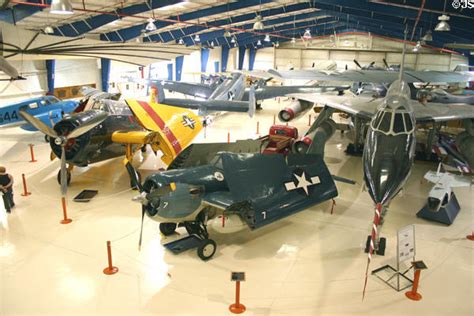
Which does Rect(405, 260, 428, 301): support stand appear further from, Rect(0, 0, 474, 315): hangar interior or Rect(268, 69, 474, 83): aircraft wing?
Rect(268, 69, 474, 83): aircraft wing

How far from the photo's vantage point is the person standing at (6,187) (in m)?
7.52

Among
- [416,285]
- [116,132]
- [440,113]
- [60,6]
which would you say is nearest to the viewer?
[416,285]

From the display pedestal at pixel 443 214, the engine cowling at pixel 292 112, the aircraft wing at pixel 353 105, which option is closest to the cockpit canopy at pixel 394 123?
the display pedestal at pixel 443 214

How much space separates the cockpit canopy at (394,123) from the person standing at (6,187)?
7.39 m

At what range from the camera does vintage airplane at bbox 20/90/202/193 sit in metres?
8.18

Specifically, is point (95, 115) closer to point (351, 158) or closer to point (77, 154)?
point (77, 154)

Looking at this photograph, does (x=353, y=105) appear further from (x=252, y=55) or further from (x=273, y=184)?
(x=252, y=55)

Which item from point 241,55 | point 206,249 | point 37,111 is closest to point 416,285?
point 206,249

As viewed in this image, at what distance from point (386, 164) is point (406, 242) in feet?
4.06

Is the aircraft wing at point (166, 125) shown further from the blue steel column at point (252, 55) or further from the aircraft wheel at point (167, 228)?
the blue steel column at point (252, 55)

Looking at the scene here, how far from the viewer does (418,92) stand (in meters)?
15.2

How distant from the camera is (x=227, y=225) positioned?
7.39 meters

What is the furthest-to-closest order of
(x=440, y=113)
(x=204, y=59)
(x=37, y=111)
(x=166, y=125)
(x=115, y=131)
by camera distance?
(x=204, y=59) → (x=37, y=111) → (x=115, y=131) → (x=440, y=113) → (x=166, y=125)

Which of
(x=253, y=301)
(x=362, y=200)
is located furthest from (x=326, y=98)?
(x=253, y=301)
